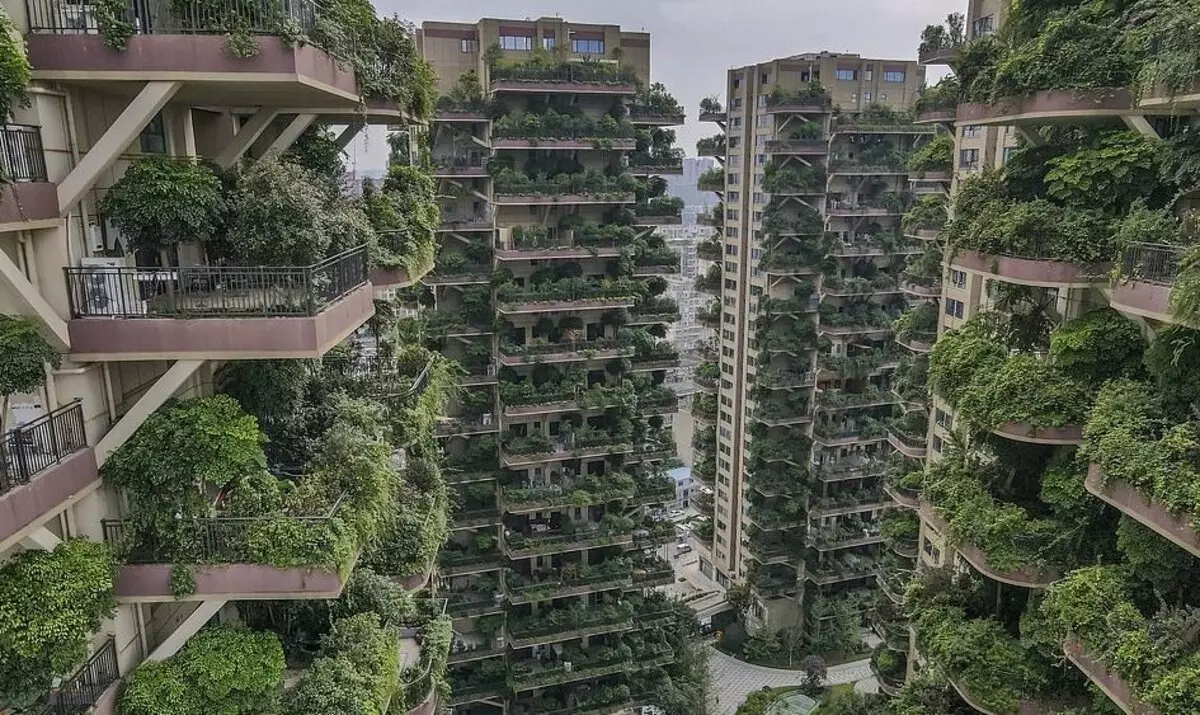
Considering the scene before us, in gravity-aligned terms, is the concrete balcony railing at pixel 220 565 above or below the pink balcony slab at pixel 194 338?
below

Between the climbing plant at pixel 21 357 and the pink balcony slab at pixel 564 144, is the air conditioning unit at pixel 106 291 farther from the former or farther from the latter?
the pink balcony slab at pixel 564 144

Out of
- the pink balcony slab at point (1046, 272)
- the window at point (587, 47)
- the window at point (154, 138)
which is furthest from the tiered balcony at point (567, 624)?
the window at point (154, 138)

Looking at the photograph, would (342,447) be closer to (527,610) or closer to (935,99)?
(527,610)

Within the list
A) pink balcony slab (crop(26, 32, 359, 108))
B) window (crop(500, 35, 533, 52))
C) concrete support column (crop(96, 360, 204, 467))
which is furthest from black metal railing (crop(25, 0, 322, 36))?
window (crop(500, 35, 533, 52))

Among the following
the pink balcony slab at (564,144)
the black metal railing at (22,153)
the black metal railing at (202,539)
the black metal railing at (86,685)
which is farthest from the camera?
the pink balcony slab at (564,144)

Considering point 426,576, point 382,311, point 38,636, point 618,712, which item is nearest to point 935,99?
point 382,311

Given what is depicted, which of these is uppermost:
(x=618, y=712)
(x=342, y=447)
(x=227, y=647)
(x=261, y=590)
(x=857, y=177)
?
(x=857, y=177)

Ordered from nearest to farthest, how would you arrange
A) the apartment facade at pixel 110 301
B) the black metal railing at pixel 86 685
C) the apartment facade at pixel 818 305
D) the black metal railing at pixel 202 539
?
the apartment facade at pixel 110 301
the black metal railing at pixel 86 685
the black metal railing at pixel 202 539
the apartment facade at pixel 818 305
